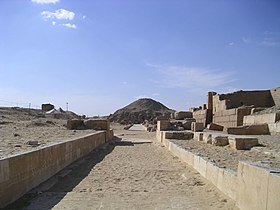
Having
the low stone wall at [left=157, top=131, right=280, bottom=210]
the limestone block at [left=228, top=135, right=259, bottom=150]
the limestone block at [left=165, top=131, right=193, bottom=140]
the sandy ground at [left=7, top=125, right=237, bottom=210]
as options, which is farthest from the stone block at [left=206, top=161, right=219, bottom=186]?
the limestone block at [left=165, top=131, right=193, bottom=140]

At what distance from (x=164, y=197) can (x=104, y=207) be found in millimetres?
1299

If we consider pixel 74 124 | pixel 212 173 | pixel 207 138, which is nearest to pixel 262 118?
pixel 207 138

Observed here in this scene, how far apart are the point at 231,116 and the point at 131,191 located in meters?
17.4

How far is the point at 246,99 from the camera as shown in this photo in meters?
27.6

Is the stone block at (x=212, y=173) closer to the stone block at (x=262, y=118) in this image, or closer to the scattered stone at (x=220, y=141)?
the scattered stone at (x=220, y=141)

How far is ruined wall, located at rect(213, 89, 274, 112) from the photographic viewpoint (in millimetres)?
26505

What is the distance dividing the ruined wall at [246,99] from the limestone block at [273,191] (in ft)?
73.6

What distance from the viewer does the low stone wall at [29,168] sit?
576cm

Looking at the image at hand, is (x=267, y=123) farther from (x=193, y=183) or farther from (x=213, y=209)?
(x=213, y=209)

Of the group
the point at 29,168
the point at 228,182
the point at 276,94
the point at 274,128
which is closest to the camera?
the point at 228,182

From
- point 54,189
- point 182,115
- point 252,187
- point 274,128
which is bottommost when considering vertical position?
point 54,189

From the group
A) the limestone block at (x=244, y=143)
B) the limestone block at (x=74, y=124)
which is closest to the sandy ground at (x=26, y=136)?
the limestone block at (x=74, y=124)

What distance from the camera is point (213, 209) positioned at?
213 inches

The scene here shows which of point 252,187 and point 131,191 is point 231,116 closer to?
point 131,191
